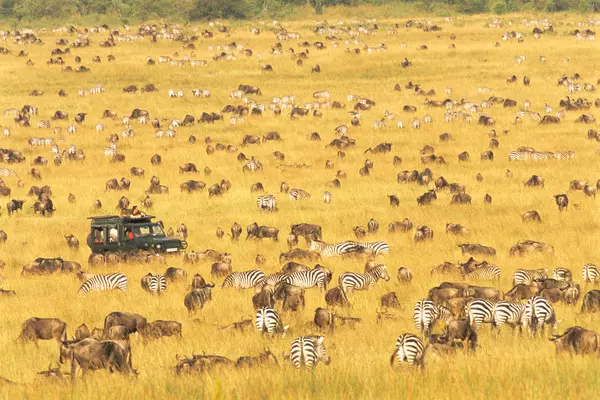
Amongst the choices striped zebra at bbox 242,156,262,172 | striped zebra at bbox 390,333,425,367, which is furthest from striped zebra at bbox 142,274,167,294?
striped zebra at bbox 242,156,262,172

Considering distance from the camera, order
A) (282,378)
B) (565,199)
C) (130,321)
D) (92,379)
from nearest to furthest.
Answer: (282,378) → (92,379) → (130,321) → (565,199)

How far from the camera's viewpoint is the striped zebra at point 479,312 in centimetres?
2212

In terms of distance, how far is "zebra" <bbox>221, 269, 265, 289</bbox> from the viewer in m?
28.9

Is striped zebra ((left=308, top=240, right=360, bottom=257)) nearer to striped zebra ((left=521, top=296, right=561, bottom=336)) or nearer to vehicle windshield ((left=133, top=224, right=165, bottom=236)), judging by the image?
vehicle windshield ((left=133, top=224, right=165, bottom=236))

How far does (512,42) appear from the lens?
91.6m

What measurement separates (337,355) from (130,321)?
5484 millimetres

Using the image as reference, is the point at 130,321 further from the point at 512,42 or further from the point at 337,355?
the point at 512,42

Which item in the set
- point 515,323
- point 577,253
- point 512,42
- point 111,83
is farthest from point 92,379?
point 512,42

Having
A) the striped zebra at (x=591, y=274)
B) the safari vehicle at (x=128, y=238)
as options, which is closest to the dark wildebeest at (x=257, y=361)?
the striped zebra at (x=591, y=274)

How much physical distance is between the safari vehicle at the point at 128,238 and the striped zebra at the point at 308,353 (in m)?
16.3

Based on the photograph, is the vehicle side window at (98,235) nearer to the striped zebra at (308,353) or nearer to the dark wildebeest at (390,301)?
the dark wildebeest at (390,301)

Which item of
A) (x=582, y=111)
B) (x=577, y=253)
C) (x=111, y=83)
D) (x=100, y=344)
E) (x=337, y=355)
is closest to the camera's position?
(x=100, y=344)

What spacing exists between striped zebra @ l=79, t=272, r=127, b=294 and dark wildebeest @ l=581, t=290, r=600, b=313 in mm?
13099

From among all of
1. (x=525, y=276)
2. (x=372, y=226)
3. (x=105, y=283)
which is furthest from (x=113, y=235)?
(x=525, y=276)
